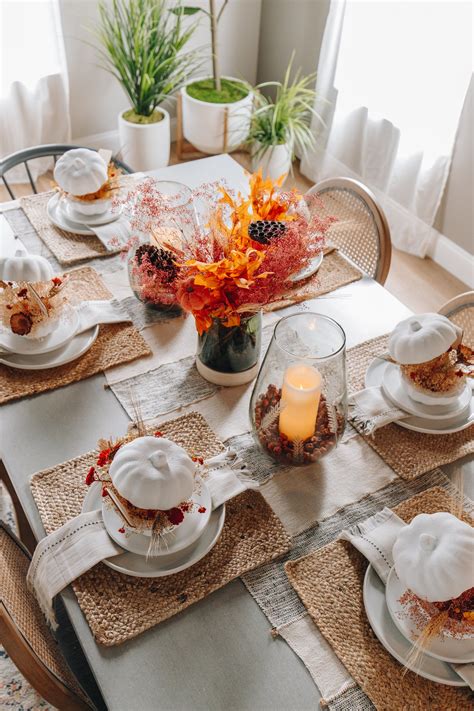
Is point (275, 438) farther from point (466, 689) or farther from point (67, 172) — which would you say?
point (67, 172)

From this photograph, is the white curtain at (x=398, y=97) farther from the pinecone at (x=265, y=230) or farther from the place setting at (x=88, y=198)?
the pinecone at (x=265, y=230)

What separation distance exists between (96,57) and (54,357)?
2476 mm

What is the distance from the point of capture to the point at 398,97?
9.34ft

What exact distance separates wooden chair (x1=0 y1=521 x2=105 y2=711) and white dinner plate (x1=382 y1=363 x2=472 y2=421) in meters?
0.71

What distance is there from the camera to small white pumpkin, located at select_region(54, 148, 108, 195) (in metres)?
1.52

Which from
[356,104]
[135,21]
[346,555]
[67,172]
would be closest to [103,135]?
[135,21]

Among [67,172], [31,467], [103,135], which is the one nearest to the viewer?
[31,467]

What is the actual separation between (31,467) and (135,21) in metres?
2.55

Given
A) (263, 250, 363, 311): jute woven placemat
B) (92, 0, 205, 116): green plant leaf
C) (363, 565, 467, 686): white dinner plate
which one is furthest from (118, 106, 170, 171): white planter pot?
(363, 565, 467, 686): white dinner plate

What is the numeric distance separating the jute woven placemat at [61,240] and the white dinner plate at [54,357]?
29 centimetres

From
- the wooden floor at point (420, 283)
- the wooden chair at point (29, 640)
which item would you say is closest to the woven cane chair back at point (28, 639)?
the wooden chair at point (29, 640)

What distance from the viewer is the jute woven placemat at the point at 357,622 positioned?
868 millimetres

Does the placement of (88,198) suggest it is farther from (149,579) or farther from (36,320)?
(149,579)

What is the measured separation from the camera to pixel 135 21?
9.94 ft
